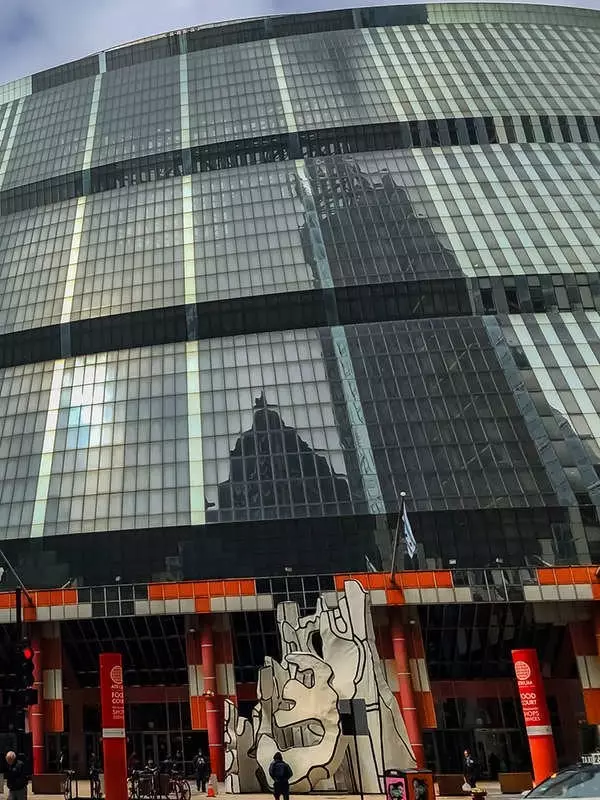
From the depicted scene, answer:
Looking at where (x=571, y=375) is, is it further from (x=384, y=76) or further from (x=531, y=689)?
(x=384, y=76)

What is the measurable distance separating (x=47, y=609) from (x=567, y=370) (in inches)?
1301

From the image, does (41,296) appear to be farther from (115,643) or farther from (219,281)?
(115,643)

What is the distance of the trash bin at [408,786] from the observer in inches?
765

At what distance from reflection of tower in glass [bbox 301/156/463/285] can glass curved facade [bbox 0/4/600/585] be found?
0.60ft

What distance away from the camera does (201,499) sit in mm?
44000

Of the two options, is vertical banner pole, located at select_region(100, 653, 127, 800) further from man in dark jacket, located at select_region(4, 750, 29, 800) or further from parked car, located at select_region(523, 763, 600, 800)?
parked car, located at select_region(523, 763, 600, 800)

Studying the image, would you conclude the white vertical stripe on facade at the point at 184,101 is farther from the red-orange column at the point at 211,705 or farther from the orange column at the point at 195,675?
the red-orange column at the point at 211,705

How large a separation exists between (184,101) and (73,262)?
2010 cm

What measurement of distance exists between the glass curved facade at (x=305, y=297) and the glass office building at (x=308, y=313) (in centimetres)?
18

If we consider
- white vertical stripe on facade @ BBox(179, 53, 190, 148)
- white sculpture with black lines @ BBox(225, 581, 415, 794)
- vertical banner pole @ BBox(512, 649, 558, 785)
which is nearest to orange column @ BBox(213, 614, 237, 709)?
white sculpture with black lines @ BBox(225, 581, 415, 794)

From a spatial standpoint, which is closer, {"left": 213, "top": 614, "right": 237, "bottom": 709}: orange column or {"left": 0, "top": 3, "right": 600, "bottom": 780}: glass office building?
{"left": 213, "top": 614, "right": 237, "bottom": 709}: orange column

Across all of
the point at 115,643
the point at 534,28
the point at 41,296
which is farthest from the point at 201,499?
the point at 534,28

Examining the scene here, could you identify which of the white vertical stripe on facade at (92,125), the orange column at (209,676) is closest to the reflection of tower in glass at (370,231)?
the white vertical stripe on facade at (92,125)

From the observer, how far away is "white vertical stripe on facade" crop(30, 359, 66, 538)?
4506cm
